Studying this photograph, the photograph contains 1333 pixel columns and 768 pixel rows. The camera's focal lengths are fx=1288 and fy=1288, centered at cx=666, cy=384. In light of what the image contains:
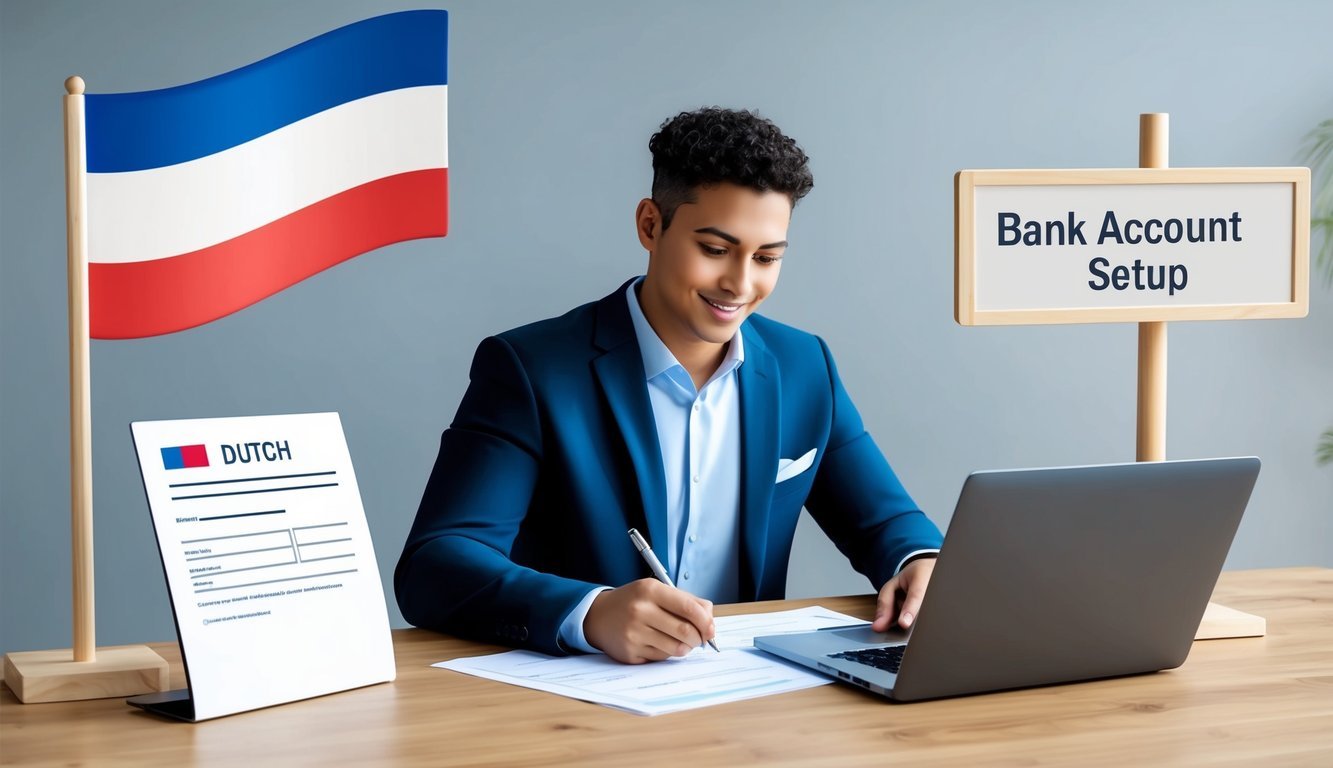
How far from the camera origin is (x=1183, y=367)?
3.94m

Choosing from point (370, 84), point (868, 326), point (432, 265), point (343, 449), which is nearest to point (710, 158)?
point (370, 84)

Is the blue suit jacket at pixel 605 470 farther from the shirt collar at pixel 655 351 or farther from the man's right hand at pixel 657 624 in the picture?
the man's right hand at pixel 657 624

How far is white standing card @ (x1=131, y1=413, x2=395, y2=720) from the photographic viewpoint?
40.5 inches

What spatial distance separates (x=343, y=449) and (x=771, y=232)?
28.1 inches

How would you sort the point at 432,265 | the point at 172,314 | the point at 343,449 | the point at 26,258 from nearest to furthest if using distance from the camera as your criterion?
the point at 343,449, the point at 172,314, the point at 26,258, the point at 432,265

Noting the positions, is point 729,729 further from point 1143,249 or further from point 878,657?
point 1143,249

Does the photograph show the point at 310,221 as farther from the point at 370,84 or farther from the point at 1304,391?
the point at 1304,391

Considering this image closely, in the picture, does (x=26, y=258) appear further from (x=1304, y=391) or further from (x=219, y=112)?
(x=1304, y=391)

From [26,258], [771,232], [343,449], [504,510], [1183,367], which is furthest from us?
[1183,367]

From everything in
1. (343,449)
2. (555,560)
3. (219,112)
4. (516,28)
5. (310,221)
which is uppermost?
(516,28)

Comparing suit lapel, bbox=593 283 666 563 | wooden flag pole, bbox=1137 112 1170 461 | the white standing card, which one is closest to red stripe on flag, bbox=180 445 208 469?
the white standing card

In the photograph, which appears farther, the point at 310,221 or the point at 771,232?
the point at 771,232

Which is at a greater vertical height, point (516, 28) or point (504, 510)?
point (516, 28)

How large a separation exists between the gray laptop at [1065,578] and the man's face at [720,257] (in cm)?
63
